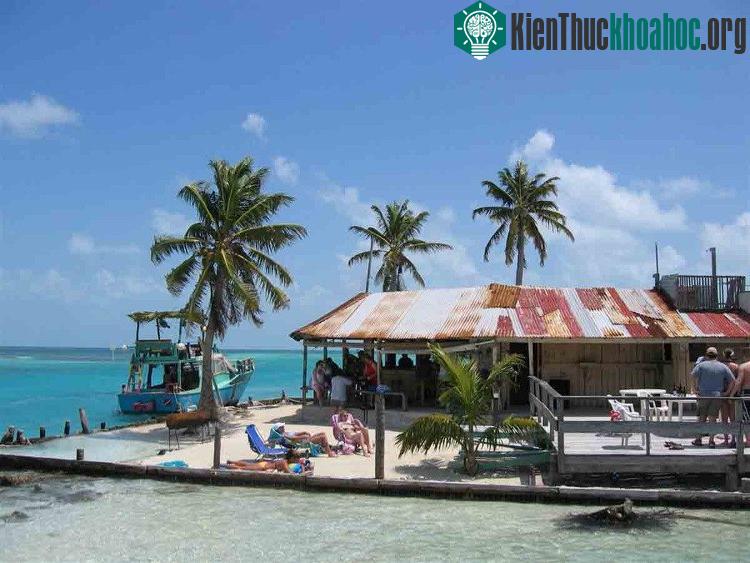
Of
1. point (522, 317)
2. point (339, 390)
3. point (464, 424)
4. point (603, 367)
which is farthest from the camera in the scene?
point (339, 390)

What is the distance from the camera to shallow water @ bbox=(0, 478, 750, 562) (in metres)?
10.8

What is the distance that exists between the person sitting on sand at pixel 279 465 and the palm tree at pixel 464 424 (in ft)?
6.68

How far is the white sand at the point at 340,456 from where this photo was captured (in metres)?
15.0

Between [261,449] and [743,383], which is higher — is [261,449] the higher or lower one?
the lower one

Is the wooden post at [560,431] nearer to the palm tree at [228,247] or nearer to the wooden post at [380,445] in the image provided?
the wooden post at [380,445]

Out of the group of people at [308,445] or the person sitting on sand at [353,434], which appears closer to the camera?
the group of people at [308,445]

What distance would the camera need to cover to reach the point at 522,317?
2158 cm

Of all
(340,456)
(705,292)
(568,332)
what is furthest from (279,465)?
(705,292)

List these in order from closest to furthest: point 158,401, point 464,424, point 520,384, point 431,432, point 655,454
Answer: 1. point 655,454
2. point 431,432
3. point 464,424
4. point 520,384
5. point 158,401

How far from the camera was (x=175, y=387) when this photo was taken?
35.2m

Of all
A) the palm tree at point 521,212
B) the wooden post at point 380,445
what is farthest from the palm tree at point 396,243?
the wooden post at point 380,445

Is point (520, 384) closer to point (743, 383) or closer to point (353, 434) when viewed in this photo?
point (353, 434)

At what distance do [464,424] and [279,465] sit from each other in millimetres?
3758

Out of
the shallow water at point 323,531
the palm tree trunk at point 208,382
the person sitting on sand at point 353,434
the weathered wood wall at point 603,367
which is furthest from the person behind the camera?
the palm tree trunk at point 208,382
